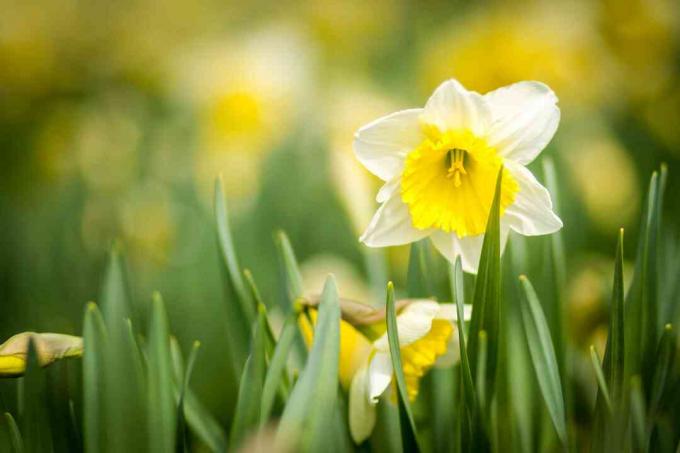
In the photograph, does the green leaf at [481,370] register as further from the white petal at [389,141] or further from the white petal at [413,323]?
the white petal at [389,141]

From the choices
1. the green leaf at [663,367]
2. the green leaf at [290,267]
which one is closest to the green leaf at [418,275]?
the green leaf at [290,267]

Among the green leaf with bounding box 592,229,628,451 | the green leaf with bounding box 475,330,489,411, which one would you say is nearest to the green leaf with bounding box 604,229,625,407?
the green leaf with bounding box 592,229,628,451

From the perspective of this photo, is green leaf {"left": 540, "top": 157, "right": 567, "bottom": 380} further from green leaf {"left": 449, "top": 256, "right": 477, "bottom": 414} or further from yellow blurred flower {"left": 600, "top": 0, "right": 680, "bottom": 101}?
yellow blurred flower {"left": 600, "top": 0, "right": 680, "bottom": 101}

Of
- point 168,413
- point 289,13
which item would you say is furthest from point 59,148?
point 168,413

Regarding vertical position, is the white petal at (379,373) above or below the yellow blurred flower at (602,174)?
below

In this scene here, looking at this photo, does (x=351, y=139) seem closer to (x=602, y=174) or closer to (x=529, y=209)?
(x=602, y=174)

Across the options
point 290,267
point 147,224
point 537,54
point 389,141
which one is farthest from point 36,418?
point 537,54
